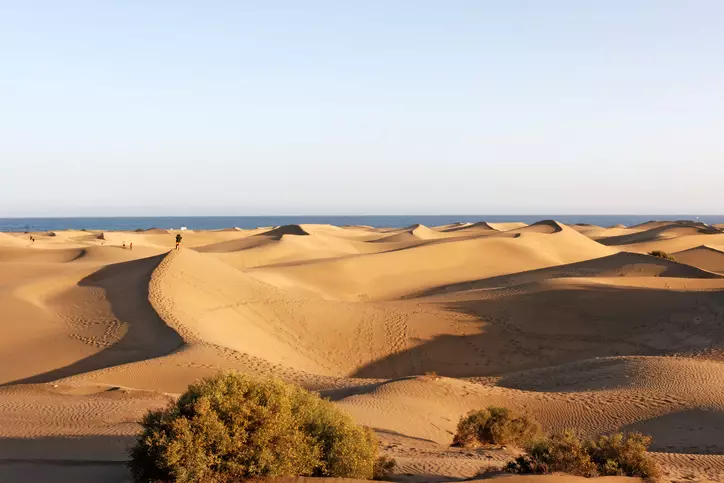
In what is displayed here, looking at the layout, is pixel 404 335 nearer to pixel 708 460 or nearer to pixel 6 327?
pixel 6 327

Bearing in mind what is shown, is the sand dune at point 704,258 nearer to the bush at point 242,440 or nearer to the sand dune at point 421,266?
the sand dune at point 421,266

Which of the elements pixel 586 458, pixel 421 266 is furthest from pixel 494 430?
pixel 421 266

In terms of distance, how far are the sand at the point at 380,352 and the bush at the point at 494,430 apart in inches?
23.6

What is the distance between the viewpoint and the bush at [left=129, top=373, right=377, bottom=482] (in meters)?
6.11

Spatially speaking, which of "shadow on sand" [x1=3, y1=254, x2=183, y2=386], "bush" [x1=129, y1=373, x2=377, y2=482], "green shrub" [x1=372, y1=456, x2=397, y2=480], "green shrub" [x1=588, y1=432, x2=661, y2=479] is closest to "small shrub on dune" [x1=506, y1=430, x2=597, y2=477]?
"green shrub" [x1=588, y1=432, x2=661, y2=479]

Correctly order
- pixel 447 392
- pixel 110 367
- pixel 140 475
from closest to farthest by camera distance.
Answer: pixel 140 475 → pixel 447 392 → pixel 110 367

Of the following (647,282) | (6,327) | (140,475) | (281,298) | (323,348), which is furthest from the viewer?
(647,282)

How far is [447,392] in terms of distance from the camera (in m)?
12.8

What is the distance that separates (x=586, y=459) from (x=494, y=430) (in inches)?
126

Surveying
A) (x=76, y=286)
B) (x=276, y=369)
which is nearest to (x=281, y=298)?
(x=76, y=286)

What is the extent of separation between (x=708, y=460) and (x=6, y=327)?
53.4 ft

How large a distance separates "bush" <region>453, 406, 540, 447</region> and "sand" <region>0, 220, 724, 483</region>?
1.97 feet

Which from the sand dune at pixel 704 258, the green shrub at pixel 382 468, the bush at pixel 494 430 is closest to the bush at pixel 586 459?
the green shrub at pixel 382 468

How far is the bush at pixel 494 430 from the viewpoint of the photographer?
9766 millimetres
